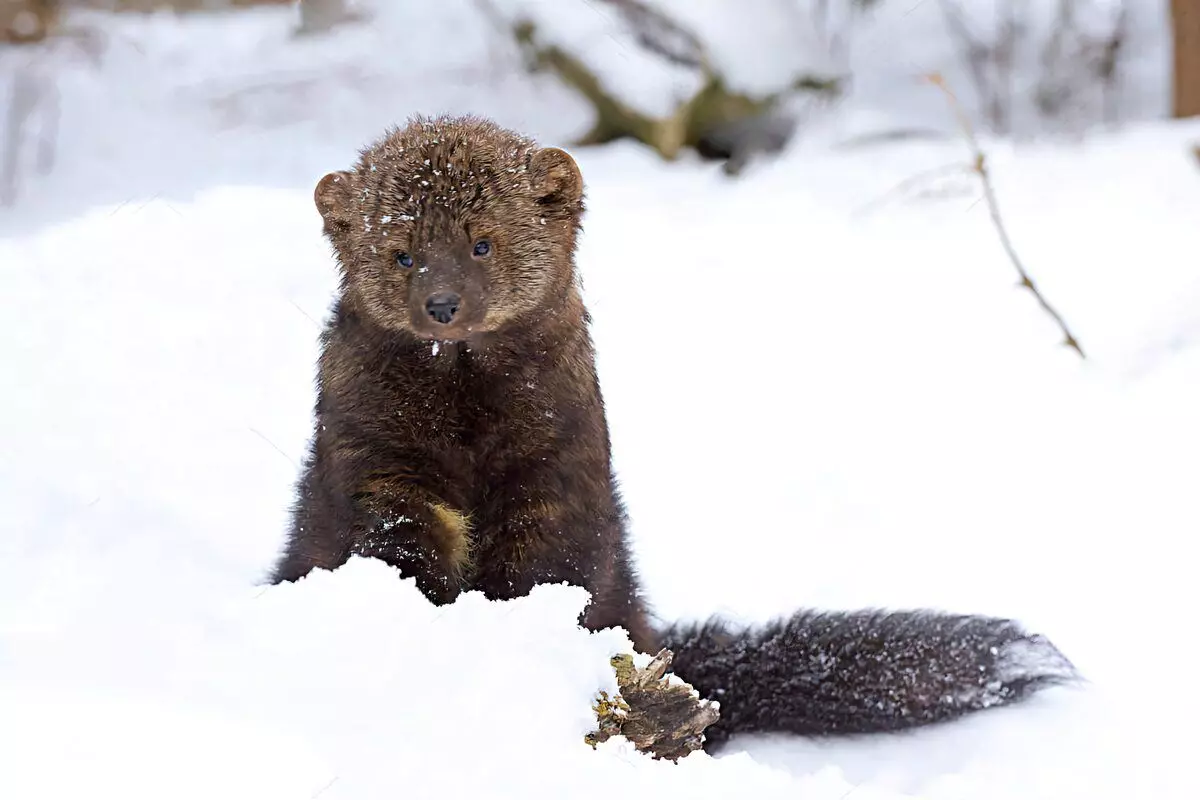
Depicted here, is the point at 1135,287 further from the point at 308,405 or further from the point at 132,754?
the point at 132,754

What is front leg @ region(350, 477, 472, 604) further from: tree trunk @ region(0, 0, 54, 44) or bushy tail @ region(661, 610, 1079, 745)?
tree trunk @ region(0, 0, 54, 44)

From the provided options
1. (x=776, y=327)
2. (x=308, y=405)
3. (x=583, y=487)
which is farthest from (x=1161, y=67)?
(x=583, y=487)

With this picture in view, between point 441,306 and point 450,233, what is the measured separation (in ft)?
0.79

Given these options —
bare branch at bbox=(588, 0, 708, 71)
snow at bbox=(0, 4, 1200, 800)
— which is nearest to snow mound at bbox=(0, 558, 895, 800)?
snow at bbox=(0, 4, 1200, 800)

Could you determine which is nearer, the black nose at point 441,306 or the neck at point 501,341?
the black nose at point 441,306

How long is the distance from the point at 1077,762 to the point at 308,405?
3766mm

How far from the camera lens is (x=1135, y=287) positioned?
680 cm

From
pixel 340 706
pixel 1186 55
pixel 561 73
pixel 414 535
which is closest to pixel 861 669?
pixel 414 535

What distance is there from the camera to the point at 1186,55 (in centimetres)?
796

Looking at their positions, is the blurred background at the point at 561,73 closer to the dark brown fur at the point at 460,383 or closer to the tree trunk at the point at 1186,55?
the tree trunk at the point at 1186,55

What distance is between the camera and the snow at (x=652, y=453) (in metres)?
2.77

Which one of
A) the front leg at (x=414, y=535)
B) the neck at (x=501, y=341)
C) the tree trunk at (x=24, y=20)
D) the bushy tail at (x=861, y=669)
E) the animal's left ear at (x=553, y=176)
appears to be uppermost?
the animal's left ear at (x=553, y=176)

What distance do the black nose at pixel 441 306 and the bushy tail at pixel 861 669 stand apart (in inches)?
58.4

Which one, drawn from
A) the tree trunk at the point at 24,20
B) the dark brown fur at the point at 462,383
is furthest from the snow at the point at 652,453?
the dark brown fur at the point at 462,383
